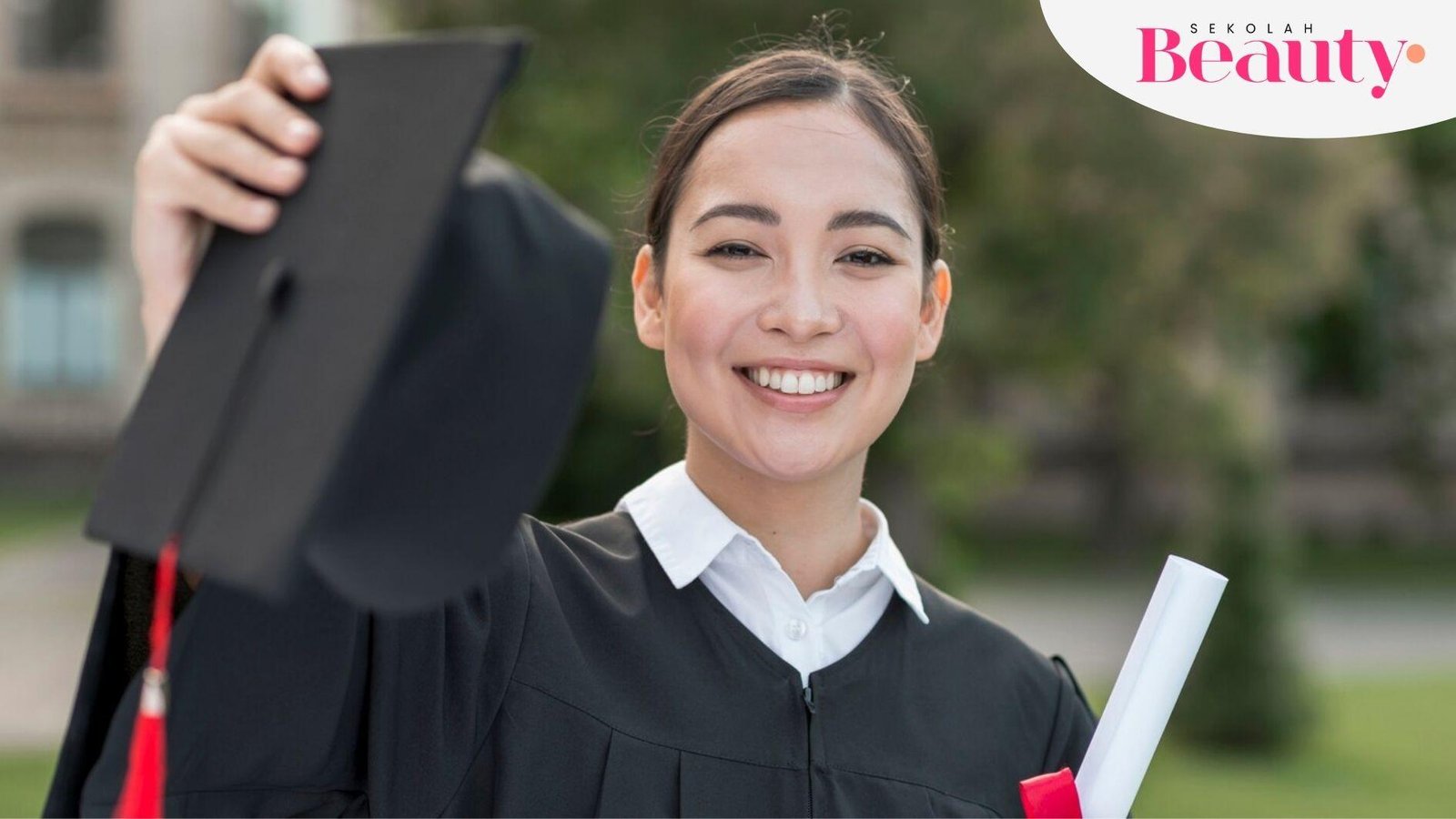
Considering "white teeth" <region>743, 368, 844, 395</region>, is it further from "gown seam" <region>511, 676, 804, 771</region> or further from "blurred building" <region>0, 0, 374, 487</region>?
"blurred building" <region>0, 0, 374, 487</region>

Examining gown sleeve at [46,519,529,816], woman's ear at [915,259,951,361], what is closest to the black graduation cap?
gown sleeve at [46,519,529,816]

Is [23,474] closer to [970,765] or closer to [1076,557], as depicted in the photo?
[1076,557]

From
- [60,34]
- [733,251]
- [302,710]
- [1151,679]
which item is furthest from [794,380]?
[60,34]

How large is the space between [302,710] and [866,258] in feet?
2.79

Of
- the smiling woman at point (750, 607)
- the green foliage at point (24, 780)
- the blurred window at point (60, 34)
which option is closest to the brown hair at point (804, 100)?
the smiling woman at point (750, 607)

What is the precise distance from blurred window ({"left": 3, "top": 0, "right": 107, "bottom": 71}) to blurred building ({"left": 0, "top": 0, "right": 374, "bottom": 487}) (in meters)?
0.02

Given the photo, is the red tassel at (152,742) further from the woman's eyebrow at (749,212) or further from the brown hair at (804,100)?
the brown hair at (804,100)

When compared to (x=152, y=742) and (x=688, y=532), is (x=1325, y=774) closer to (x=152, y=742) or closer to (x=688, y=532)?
(x=688, y=532)

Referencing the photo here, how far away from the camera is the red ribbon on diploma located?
1.82 m

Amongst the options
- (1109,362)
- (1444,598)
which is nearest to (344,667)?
(1109,362)

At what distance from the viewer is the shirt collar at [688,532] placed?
196 cm

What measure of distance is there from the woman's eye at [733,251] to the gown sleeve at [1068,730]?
27.2 inches

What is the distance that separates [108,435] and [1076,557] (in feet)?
40.4

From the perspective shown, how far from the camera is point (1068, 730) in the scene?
209cm
